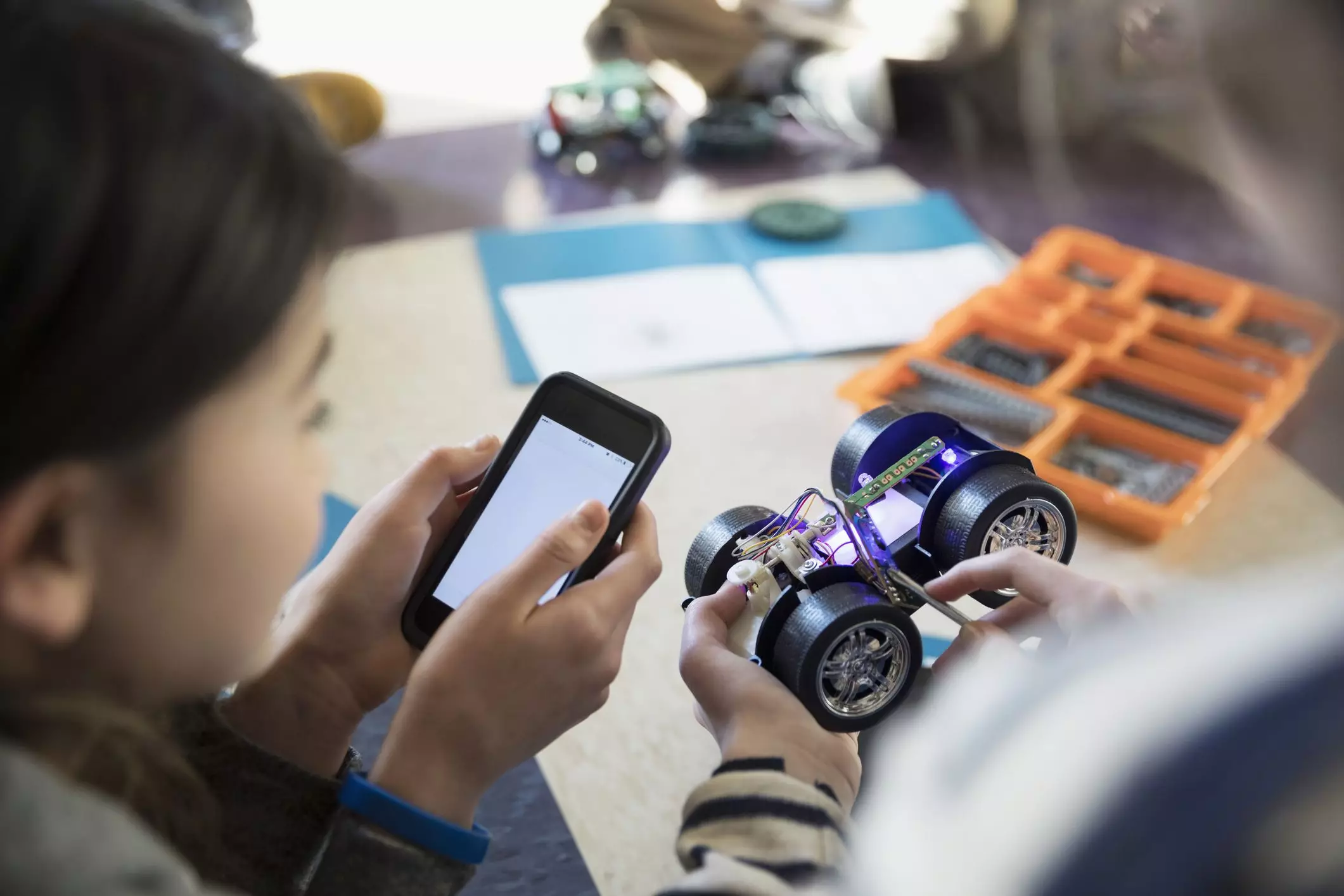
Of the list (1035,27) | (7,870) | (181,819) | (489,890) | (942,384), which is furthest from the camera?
(1035,27)

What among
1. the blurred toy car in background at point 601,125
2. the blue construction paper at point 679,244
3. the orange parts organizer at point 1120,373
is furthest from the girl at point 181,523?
the blurred toy car in background at point 601,125

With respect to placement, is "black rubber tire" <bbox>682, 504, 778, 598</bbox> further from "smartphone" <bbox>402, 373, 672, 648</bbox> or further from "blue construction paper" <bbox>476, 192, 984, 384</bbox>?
"blue construction paper" <bbox>476, 192, 984, 384</bbox>

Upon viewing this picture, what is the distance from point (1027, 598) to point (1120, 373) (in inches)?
18.8

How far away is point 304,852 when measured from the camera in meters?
0.52

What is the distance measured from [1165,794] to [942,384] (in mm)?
828

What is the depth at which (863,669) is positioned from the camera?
1.82 feet

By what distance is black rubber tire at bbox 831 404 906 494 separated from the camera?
0.63 metres

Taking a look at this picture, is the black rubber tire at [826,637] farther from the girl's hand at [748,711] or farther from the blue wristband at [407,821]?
the blue wristband at [407,821]

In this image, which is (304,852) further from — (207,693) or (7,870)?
(7,870)

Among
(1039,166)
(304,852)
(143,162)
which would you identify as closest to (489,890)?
(304,852)

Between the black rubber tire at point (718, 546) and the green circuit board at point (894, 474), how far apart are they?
0.18 feet

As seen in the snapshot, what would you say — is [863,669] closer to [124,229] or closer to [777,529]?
[777,529]

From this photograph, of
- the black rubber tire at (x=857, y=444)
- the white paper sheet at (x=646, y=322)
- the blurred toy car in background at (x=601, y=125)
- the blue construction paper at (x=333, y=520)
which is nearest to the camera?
the black rubber tire at (x=857, y=444)

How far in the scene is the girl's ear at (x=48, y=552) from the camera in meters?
0.33
